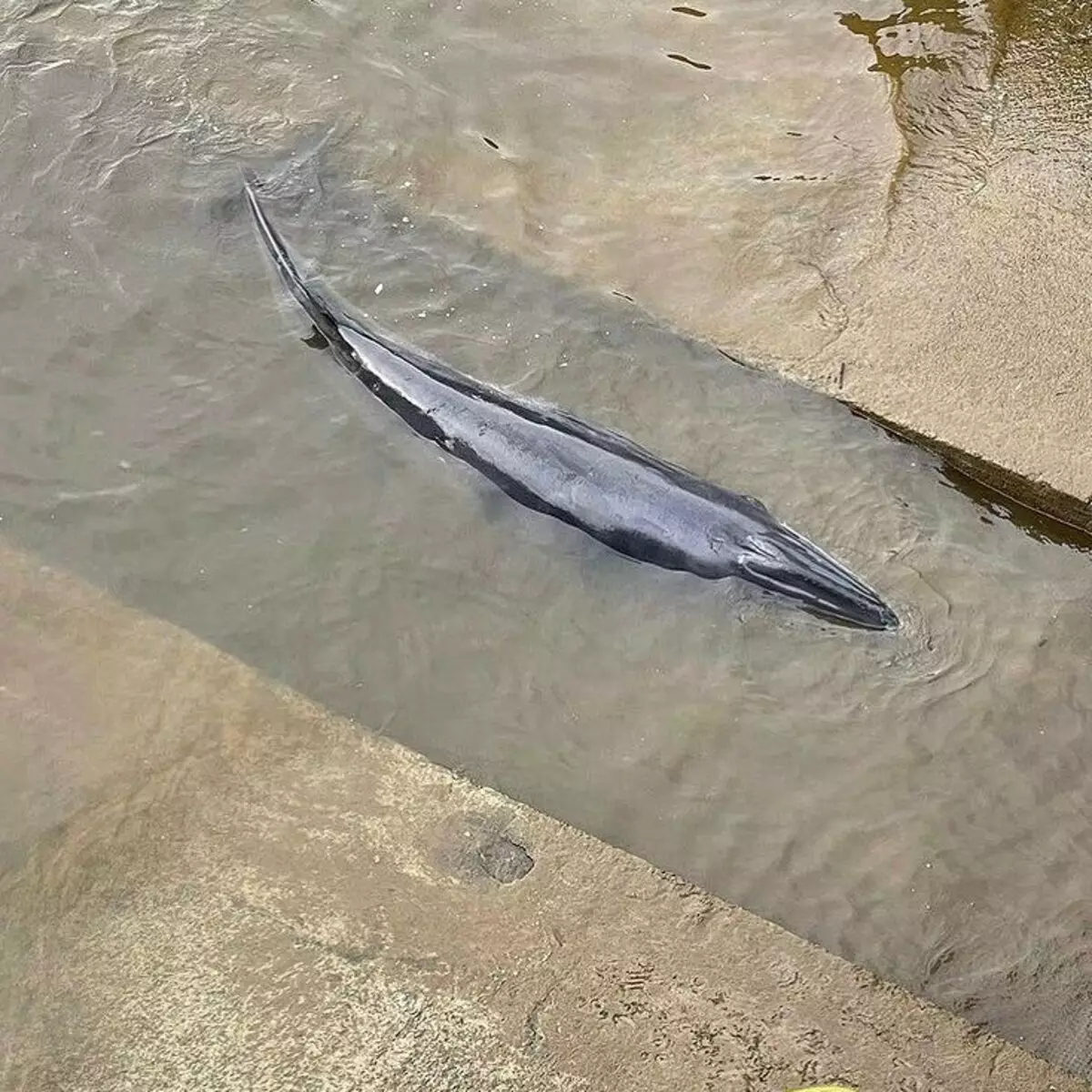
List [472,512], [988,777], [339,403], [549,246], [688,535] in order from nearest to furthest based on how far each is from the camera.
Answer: [988,777], [688,535], [472,512], [339,403], [549,246]

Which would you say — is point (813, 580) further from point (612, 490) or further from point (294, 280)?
point (294, 280)

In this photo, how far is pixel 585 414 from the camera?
199 inches

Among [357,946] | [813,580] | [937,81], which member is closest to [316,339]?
[813,580]

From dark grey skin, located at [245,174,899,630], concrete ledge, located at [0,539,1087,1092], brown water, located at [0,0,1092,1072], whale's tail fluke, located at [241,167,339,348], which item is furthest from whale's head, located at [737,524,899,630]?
whale's tail fluke, located at [241,167,339,348]

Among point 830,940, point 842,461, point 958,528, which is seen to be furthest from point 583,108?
point 830,940

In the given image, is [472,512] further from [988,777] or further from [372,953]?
[988,777]

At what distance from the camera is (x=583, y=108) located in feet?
20.6

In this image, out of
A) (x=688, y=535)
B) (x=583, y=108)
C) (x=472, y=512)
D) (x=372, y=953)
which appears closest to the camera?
(x=372, y=953)

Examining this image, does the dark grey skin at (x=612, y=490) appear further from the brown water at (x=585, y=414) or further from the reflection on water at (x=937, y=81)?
the reflection on water at (x=937, y=81)

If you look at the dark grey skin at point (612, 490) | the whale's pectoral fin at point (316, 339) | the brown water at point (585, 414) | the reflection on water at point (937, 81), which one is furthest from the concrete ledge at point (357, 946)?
the reflection on water at point (937, 81)

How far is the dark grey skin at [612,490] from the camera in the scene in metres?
4.41

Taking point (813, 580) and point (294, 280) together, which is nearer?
point (813, 580)

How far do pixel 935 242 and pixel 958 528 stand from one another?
1.58m

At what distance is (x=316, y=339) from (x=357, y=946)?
290 centimetres
